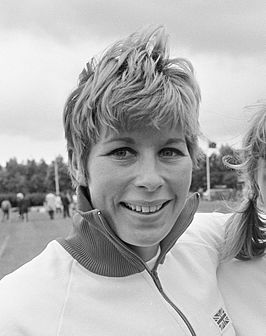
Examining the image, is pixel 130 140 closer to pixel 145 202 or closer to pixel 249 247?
pixel 145 202

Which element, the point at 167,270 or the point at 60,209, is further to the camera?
the point at 60,209

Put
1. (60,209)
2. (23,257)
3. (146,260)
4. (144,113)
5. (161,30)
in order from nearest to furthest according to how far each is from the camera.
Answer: (144,113)
(161,30)
(146,260)
(23,257)
(60,209)

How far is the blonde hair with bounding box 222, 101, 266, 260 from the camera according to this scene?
280 centimetres

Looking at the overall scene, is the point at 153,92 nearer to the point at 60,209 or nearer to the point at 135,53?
the point at 135,53

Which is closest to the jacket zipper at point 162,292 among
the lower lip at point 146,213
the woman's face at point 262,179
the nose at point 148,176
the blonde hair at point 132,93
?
the lower lip at point 146,213

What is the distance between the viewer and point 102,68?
210 centimetres

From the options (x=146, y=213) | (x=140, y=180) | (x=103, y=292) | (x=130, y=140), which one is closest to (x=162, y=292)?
(x=103, y=292)

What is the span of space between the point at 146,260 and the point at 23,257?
428 inches

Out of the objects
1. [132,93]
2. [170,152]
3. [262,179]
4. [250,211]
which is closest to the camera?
[132,93]

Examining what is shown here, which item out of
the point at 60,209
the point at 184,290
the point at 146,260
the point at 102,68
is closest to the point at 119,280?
the point at 146,260

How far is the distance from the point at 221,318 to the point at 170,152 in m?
0.87

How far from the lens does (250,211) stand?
2971 millimetres

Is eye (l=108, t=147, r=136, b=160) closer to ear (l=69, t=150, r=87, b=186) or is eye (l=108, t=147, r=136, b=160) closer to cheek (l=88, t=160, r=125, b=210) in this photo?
cheek (l=88, t=160, r=125, b=210)

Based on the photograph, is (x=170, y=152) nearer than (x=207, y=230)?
Yes
